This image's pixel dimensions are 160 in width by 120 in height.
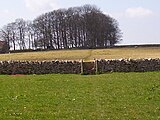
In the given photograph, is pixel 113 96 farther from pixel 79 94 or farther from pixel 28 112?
pixel 28 112

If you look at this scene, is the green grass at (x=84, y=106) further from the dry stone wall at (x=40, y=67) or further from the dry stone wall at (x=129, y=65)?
the dry stone wall at (x=40, y=67)

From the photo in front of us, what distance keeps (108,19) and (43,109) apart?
111 metres

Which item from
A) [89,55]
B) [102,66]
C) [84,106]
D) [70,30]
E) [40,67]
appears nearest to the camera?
[84,106]

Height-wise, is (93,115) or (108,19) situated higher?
(108,19)

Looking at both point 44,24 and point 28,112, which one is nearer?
point 28,112

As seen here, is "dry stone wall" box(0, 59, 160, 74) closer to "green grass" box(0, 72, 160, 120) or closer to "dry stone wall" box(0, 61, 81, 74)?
"dry stone wall" box(0, 61, 81, 74)

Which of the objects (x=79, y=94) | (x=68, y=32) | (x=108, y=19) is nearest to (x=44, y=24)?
(x=68, y=32)

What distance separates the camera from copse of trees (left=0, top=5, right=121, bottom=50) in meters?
120

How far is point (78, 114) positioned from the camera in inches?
505

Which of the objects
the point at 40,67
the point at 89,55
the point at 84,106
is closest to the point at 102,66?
the point at 40,67

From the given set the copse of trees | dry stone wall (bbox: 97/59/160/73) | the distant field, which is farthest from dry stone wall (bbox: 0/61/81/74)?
the copse of trees

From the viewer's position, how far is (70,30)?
124 m

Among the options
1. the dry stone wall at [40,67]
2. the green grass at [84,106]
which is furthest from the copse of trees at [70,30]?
the green grass at [84,106]

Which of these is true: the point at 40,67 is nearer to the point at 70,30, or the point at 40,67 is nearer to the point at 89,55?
the point at 89,55
